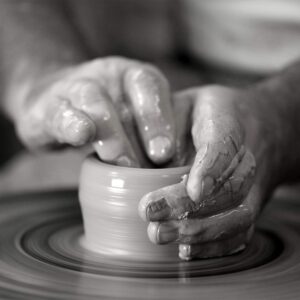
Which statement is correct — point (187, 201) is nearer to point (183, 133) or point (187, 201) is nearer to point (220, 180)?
point (220, 180)

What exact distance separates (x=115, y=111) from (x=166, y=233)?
263mm

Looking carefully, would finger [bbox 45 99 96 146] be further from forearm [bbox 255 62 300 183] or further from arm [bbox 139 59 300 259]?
forearm [bbox 255 62 300 183]

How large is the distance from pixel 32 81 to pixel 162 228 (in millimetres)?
776

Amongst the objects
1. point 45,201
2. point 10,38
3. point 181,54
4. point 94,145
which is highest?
point 94,145

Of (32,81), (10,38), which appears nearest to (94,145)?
(32,81)

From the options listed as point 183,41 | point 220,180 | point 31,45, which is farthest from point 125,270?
point 183,41

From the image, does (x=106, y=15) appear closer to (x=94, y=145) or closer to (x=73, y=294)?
(x=94, y=145)

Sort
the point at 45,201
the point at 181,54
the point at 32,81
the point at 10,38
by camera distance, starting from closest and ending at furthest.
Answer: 1. the point at 45,201
2. the point at 32,81
3. the point at 10,38
4. the point at 181,54

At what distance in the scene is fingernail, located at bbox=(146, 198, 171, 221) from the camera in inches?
37.8

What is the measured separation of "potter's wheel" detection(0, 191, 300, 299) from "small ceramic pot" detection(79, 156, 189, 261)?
3cm

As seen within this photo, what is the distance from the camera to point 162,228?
38.7 inches

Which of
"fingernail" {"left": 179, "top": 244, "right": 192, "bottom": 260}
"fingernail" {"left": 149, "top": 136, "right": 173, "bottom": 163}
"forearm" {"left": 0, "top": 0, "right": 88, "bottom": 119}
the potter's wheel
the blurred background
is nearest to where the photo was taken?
the potter's wheel

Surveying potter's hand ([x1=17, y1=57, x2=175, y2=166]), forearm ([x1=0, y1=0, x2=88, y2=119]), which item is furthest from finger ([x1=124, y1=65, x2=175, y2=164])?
forearm ([x1=0, y1=0, x2=88, y2=119])

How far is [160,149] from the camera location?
1.13m
